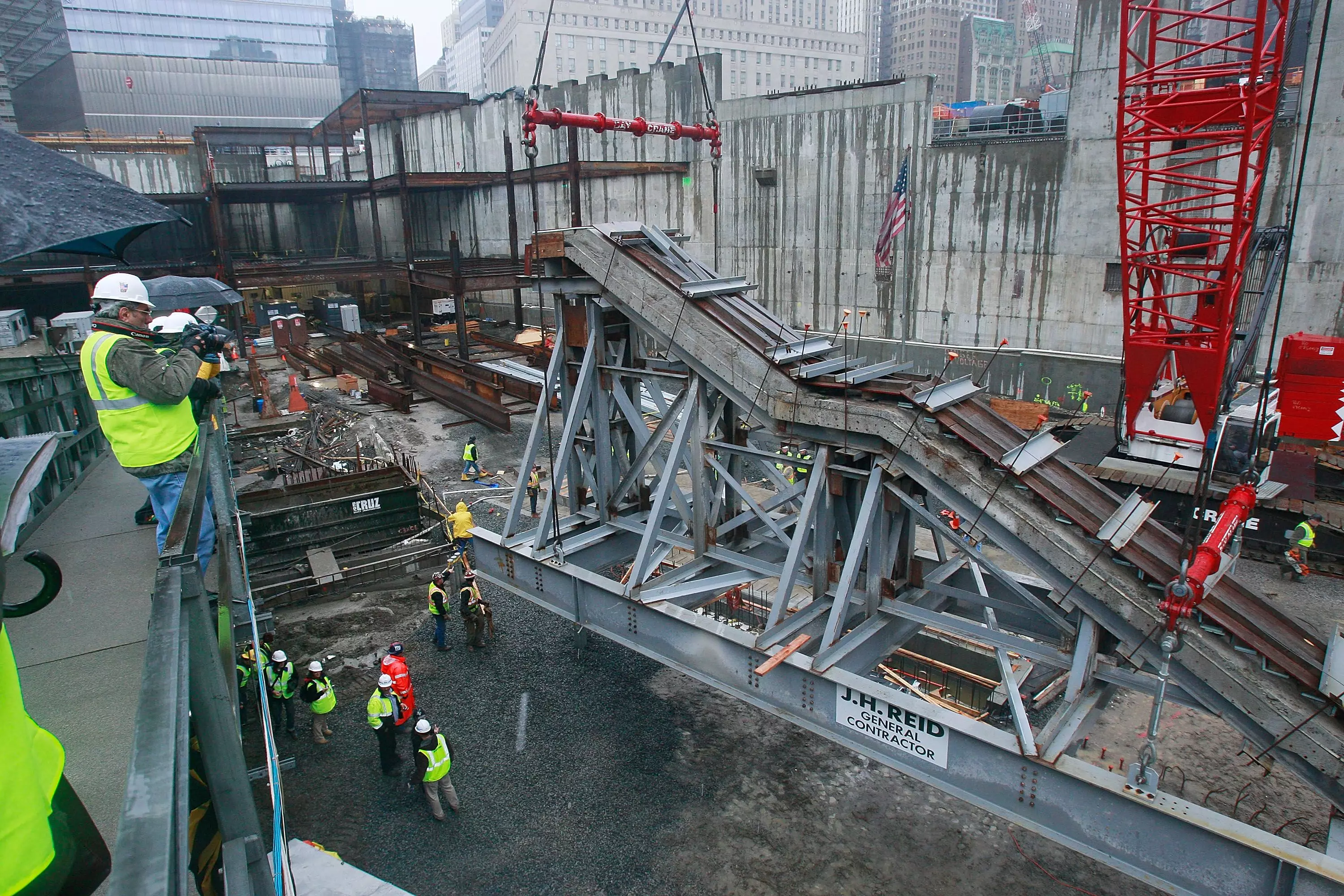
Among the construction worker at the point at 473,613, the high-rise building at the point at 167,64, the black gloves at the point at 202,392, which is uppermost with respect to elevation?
the high-rise building at the point at 167,64

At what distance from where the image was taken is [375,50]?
13275 centimetres

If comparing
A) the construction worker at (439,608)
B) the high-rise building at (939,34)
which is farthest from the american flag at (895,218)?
the high-rise building at (939,34)

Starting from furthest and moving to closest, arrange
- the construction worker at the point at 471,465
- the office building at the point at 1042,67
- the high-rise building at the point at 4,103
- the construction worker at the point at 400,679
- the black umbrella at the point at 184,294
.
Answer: the office building at the point at 1042,67 → the high-rise building at the point at 4,103 → the construction worker at the point at 471,465 → the black umbrella at the point at 184,294 → the construction worker at the point at 400,679

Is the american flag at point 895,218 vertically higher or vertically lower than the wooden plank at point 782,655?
higher

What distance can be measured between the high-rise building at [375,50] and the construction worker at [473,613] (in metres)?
137

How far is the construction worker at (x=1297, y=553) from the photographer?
1421cm

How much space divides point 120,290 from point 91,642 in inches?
115

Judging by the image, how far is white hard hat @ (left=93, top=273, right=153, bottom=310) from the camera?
19.9 feet

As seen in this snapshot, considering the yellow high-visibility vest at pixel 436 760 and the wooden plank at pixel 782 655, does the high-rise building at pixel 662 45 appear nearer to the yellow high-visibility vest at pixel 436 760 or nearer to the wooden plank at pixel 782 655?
the wooden plank at pixel 782 655

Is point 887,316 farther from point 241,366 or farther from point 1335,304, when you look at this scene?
point 241,366

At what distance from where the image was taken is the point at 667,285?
825 cm

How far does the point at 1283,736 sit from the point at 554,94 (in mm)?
42959

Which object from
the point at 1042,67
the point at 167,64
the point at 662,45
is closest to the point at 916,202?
the point at 167,64

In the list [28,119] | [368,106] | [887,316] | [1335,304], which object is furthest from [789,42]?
[1335,304]
